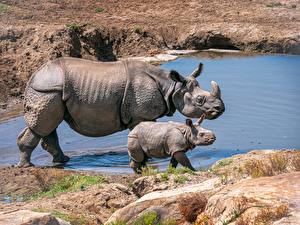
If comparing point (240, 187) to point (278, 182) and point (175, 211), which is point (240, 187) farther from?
point (175, 211)

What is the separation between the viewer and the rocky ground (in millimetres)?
7926

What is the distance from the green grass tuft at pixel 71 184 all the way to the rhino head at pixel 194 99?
9.95ft

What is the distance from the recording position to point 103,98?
590 inches

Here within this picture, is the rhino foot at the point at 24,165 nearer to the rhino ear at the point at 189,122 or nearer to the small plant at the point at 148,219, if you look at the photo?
the rhino ear at the point at 189,122

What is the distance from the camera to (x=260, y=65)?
24750 millimetres

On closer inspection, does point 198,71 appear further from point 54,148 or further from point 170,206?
point 170,206

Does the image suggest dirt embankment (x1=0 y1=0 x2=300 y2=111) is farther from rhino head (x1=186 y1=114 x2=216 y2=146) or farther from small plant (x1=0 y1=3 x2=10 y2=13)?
rhino head (x1=186 y1=114 x2=216 y2=146)

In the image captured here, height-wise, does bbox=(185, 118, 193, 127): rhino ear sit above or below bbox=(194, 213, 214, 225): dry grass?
below

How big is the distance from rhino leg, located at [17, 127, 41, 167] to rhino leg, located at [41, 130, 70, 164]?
198 millimetres

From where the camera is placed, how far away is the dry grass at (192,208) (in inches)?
349

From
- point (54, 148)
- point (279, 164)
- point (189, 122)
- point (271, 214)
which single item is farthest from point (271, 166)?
point (54, 148)

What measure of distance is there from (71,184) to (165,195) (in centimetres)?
303

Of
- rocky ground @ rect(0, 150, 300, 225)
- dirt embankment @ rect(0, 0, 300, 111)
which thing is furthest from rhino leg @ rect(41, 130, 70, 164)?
dirt embankment @ rect(0, 0, 300, 111)

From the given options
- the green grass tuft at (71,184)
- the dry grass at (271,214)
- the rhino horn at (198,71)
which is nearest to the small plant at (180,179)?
the green grass tuft at (71,184)
